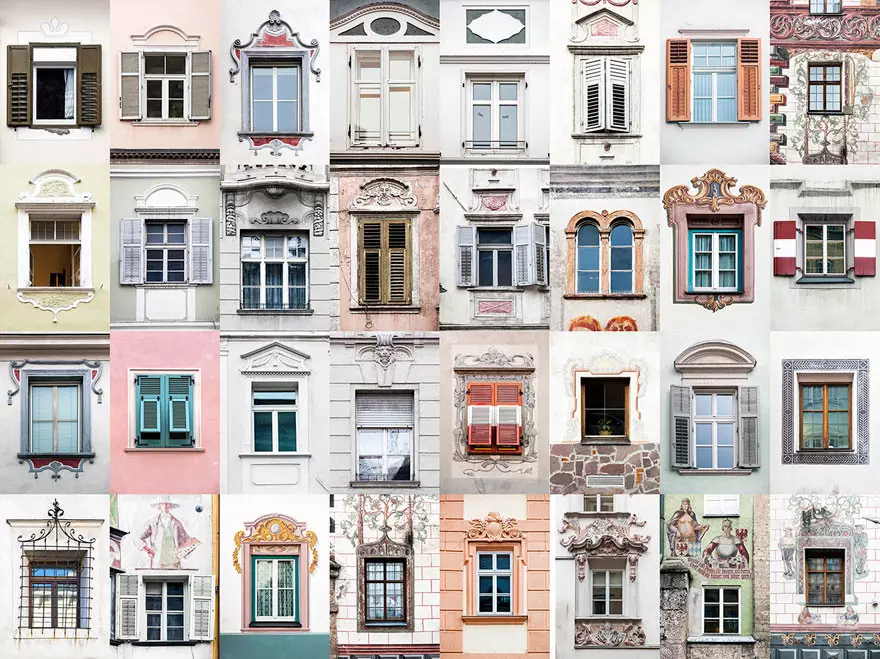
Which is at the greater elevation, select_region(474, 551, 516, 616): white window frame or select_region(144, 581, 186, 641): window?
select_region(474, 551, 516, 616): white window frame

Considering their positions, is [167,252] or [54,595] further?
[54,595]

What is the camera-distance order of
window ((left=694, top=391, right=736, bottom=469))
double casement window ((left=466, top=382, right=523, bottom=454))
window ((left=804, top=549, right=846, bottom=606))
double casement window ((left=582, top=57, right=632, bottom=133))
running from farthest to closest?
window ((left=804, top=549, right=846, bottom=606)), window ((left=694, top=391, right=736, bottom=469)), double casement window ((left=466, top=382, right=523, bottom=454)), double casement window ((left=582, top=57, right=632, bottom=133))

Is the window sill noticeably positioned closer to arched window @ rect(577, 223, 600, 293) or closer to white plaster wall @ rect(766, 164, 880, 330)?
arched window @ rect(577, 223, 600, 293)

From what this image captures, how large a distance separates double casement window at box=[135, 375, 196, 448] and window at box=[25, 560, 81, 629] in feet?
9.00

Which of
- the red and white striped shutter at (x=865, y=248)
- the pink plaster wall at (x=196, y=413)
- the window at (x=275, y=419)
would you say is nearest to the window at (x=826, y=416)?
the red and white striped shutter at (x=865, y=248)

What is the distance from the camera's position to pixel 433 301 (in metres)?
20.7

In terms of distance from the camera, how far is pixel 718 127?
817 inches

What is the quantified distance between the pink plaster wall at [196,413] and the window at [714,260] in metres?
8.68

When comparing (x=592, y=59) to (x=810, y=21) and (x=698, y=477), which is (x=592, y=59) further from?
(x=698, y=477)

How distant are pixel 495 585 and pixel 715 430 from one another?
4837mm

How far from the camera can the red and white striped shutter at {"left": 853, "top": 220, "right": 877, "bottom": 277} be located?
20.6m

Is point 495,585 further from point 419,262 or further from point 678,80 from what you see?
point 678,80

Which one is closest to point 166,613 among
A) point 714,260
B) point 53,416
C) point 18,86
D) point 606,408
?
point 53,416

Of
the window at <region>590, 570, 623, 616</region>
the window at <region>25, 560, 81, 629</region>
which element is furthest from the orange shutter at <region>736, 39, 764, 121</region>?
the window at <region>25, 560, 81, 629</region>
